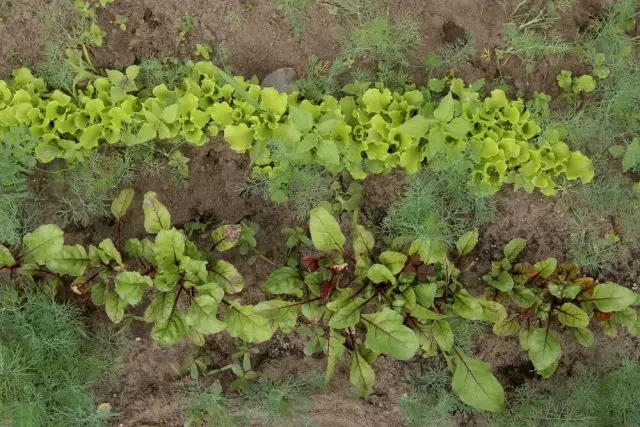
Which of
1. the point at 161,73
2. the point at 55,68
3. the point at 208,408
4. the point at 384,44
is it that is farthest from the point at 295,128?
the point at 208,408

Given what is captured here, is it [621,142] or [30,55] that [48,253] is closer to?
[30,55]

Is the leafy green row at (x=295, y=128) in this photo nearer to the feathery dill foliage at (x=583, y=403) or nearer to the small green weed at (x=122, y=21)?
the small green weed at (x=122, y=21)

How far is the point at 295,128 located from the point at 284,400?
4.83ft

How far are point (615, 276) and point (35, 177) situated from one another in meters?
3.27

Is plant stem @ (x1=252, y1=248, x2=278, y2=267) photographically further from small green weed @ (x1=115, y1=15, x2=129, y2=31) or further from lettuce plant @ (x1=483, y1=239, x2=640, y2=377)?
small green weed @ (x1=115, y1=15, x2=129, y2=31)

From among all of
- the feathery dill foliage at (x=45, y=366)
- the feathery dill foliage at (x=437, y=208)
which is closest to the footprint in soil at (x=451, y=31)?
the feathery dill foliage at (x=437, y=208)

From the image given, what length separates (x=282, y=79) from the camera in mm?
3271

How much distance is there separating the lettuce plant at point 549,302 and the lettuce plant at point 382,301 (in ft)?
0.66

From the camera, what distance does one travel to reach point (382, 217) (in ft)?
11.0

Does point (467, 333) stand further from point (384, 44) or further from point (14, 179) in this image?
point (14, 179)

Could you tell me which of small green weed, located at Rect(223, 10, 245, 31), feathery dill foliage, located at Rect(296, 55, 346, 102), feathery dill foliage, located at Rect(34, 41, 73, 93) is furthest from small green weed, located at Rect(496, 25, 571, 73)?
feathery dill foliage, located at Rect(34, 41, 73, 93)

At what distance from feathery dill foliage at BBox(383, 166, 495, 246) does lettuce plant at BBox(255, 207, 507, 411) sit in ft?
0.36

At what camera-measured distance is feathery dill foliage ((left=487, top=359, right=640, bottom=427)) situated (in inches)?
128

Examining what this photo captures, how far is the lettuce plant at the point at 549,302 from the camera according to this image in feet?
10.1
